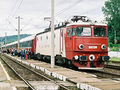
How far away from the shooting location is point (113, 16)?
205ft

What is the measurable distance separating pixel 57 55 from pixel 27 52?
13965 millimetres

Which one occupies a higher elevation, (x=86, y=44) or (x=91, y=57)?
(x=86, y=44)

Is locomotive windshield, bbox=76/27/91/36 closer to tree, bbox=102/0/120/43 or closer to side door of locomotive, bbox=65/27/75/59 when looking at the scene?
side door of locomotive, bbox=65/27/75/59

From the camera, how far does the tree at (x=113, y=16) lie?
6060 centimetres

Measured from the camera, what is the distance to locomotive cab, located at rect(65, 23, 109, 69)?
1566 cm

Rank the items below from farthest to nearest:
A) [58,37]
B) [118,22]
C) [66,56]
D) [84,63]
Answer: [118,22], [58,37], [66,56], [84,63]

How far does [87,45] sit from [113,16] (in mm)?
48634

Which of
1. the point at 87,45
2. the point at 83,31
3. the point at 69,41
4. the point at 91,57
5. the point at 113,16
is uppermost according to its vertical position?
the point at 113,16

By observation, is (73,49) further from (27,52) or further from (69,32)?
(27,52)

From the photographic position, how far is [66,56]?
55.7ft

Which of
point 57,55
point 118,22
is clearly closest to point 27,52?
point 57,55

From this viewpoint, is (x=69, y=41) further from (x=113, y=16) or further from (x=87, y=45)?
(x=113, y=16)

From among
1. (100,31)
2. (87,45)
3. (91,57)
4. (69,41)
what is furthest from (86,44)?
(100,31)

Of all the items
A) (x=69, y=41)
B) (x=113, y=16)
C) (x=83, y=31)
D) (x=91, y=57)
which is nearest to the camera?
(x=91, y=57)
